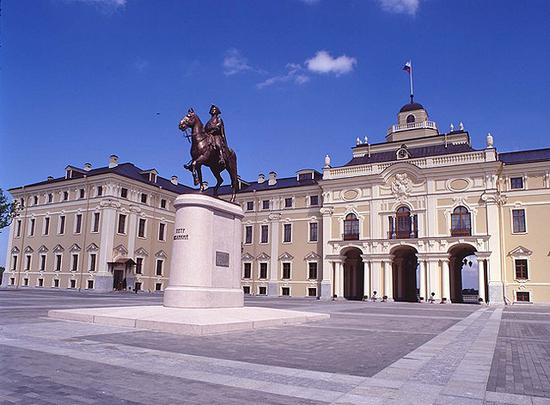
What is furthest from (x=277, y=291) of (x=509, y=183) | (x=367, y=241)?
(x=509, y=183)

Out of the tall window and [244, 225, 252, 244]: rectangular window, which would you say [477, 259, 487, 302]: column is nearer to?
[244, 225, 252, 244]: rectangular window

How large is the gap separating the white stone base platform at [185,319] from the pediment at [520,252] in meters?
33.4

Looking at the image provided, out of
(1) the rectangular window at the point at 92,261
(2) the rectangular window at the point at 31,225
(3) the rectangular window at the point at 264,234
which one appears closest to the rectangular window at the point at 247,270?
(3) the rectangular window at the point at 264,234

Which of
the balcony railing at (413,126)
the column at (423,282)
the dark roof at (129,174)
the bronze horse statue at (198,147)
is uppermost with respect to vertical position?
the balcony railing at (413,126)

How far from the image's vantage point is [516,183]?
4353 cm

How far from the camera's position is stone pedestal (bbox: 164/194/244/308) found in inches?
633

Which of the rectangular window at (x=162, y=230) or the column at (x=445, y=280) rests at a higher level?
the rectangular window at (x=162, y=230)

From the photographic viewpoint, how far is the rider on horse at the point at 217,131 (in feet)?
61.2

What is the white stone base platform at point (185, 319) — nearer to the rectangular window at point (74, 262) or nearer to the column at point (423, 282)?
the column at point (423, 282)

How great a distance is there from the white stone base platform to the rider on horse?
6606 millimetres

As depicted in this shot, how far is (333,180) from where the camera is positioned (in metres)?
50.4

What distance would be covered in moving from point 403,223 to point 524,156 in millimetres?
13785

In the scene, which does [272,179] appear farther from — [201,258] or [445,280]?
[201,258]

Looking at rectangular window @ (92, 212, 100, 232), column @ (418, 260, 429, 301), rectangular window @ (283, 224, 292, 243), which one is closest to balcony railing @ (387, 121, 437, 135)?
rectangular window @ (283, 224, 292, 243)
